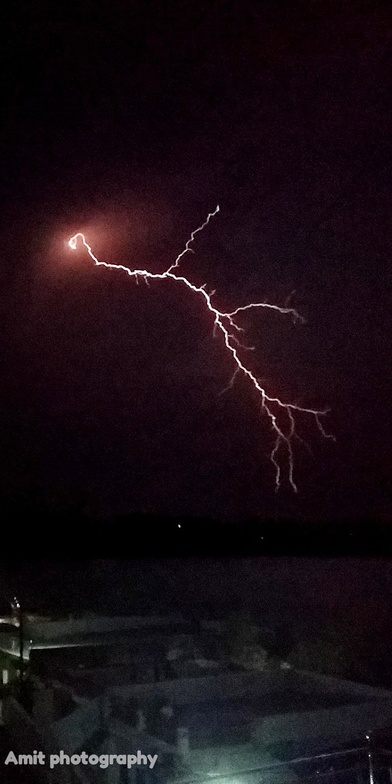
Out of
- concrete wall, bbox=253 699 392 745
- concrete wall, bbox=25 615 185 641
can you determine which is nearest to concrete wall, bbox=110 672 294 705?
concrete wall, bbox=253 699 392 745

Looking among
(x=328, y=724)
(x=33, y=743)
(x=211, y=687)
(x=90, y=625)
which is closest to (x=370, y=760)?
(x=328, y=724)

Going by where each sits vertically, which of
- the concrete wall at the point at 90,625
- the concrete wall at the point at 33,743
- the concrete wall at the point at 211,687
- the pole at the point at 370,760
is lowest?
the pole at the point at 370,760

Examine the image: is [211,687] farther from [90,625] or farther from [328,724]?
[90,625]

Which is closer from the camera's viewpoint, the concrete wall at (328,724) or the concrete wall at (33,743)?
the concrete wall at (33,743)

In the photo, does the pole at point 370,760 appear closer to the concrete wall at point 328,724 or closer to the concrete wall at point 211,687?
the concrete wall at point 328,724

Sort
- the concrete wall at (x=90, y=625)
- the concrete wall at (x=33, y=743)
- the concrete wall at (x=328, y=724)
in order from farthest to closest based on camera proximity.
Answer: the concrete wall at (x=90, y=625), the concrete wall at (x=328, y=724), the concrete wall at (x=33, y=743)

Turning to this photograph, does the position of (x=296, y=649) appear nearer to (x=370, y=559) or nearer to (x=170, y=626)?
(x=170, y=626)

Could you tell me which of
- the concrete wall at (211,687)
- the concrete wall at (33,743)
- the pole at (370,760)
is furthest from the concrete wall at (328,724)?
the concrete wall at (33,743)

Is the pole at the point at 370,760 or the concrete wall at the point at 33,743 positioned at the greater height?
the concrete wall at the point at 33,743

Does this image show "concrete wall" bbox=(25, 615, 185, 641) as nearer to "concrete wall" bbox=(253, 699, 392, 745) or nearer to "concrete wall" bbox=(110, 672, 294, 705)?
"concrete wall" bbox=(110, 672, 294, 705)

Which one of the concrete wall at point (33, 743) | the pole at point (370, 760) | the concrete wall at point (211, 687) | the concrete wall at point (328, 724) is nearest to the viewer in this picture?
the pole at point (370, 760)

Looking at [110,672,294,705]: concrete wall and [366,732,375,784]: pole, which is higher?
[110,672,294,705]: concrete wall
